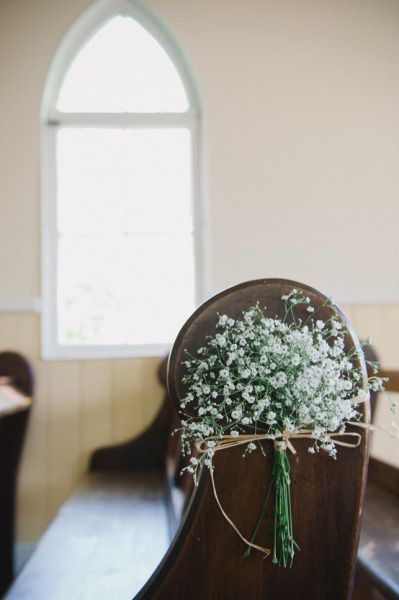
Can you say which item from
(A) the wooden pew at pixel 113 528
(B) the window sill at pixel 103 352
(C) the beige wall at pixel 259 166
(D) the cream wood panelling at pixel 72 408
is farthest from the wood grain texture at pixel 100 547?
(B) the window sill at pixel 103 352

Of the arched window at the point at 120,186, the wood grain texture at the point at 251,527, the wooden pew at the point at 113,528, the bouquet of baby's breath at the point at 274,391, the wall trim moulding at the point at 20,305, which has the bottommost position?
the wooden pew at the point at 113,528

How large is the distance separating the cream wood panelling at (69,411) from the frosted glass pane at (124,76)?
136 centimetres

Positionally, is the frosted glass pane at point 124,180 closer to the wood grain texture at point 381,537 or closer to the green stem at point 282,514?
the wood grain texture at point 381,537

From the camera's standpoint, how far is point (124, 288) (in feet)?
10.8

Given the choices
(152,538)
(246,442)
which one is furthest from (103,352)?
(246,442)

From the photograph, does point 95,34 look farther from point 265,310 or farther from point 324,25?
point 265,310

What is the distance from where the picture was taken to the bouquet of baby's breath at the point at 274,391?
2.93 feet

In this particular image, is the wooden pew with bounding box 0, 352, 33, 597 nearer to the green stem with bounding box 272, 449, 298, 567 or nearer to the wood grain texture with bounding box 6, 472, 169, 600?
the wood grain texture with bounding box 6, 472, 169, 600

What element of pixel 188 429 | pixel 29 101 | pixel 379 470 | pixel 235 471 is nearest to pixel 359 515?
pixel 235 471

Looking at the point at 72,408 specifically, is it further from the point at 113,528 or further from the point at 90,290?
the point at 113,528

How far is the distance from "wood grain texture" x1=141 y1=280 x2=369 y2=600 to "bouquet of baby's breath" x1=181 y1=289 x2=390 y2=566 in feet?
0.07

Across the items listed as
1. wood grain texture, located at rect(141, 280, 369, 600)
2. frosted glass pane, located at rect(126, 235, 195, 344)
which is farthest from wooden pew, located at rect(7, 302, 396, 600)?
frosted glass pane, located at rect(126, 235, 195, 344)

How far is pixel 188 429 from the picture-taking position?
3.02 feet

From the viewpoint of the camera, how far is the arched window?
128 inches
